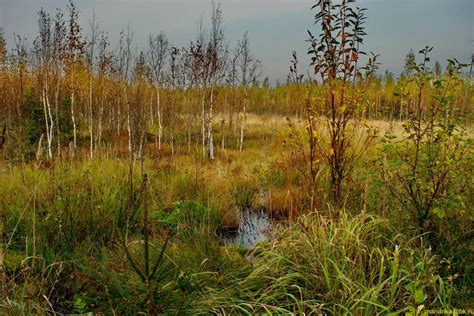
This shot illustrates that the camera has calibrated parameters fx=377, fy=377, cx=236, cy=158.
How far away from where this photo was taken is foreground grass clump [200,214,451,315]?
2.90 m

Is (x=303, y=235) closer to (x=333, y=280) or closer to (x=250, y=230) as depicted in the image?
(x=333, y=280)

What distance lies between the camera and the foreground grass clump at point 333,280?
2.90 meters

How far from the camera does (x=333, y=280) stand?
10.5 ft

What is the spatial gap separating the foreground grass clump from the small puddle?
6.77 ft

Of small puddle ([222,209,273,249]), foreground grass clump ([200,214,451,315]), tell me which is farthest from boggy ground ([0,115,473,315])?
small puddle ([222,209,273,249])

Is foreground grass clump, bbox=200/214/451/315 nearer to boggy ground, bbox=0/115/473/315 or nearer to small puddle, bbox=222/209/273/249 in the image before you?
boggy ground, bbox=0/115/473/315

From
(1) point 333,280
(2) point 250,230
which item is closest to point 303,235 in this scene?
(1) point 333,280

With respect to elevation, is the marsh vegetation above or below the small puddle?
above

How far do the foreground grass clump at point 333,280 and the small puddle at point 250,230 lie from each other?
206 cm

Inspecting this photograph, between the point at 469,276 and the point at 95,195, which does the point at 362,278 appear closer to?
the point at 469,276

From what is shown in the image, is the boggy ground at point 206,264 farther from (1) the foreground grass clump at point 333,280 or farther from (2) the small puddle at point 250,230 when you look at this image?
(2) the small puddle at point 250,230

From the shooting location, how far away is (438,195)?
405 centimetres

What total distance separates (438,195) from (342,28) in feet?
6.94

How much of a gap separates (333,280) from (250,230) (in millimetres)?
3459
